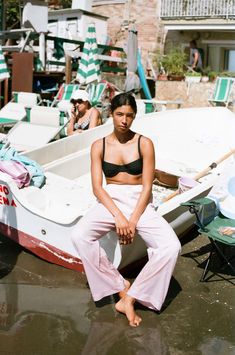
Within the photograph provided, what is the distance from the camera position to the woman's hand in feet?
11.1

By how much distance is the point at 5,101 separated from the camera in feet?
35.7

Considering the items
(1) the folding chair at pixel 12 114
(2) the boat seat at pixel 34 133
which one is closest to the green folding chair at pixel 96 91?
(1) the folding chair at pixel 12 114

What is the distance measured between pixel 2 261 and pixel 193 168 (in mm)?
3134

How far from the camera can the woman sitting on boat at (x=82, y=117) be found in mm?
6492

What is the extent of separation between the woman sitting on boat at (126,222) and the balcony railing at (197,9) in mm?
16766

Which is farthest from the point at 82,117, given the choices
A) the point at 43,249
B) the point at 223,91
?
the point at 223,91

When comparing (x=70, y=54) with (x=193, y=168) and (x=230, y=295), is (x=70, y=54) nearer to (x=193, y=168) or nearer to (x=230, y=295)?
(x=193, y=168)

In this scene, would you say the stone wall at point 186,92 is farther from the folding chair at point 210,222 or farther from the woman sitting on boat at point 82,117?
the folding chair at point 210,222

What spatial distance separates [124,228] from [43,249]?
1134 millimetres

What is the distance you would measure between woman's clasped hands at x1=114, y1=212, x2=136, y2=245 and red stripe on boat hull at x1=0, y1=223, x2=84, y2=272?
750 mm

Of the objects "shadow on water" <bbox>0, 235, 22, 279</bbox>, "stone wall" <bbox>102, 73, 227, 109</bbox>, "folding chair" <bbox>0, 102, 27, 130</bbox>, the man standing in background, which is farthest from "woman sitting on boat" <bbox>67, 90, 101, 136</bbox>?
the man standing in background

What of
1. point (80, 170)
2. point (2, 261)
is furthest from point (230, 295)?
point (80, 170)

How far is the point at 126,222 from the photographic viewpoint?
11.1 ft

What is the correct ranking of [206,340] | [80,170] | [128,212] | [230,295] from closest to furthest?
[206,340] < [128,212] < [230,295] < [80,170]
